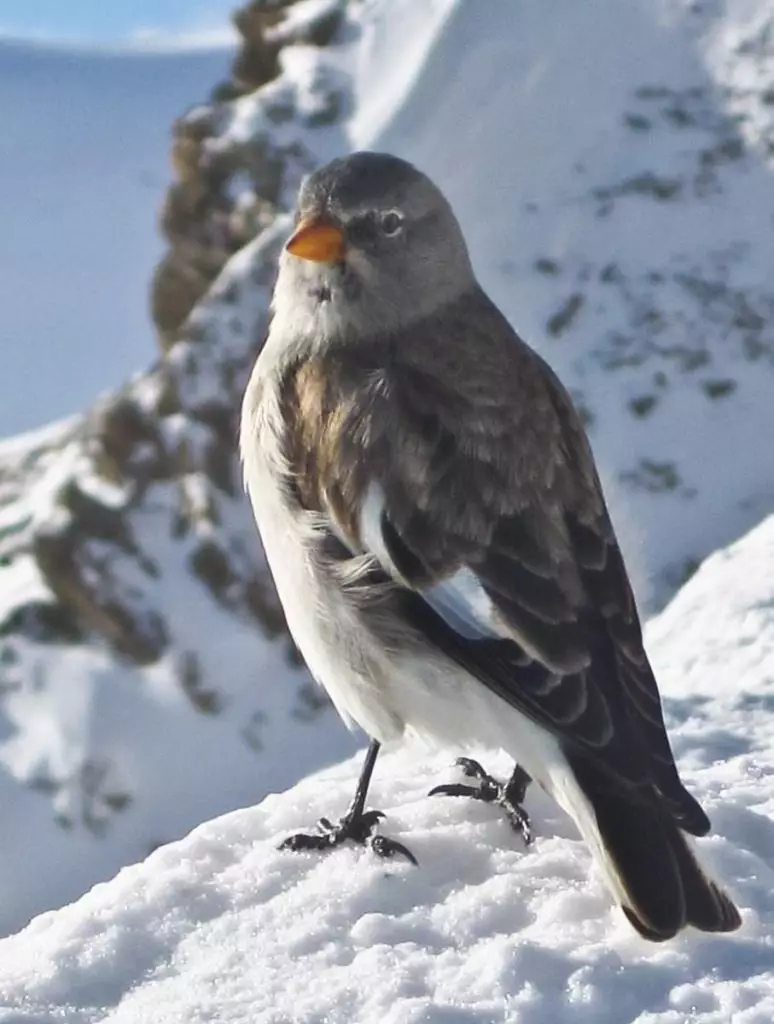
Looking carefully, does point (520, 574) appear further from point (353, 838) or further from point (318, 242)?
point (318, 242)

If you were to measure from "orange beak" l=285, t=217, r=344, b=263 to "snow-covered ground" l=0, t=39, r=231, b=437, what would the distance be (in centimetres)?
975

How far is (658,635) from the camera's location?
439 centimetres

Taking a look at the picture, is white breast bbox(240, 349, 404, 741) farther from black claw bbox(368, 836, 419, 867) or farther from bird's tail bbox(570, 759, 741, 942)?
bird's tail bbox(570, 759, 741, 942)

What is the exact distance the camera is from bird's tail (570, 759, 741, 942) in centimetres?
233

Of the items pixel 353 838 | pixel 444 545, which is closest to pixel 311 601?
pixel 444 545

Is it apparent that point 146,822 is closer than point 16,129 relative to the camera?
Yes

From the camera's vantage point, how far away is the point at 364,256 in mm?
3291

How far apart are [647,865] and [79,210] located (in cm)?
1451

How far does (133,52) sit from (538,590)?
17.0m

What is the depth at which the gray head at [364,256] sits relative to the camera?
322 centimetres

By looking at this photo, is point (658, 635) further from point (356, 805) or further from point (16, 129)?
point (16, 129)

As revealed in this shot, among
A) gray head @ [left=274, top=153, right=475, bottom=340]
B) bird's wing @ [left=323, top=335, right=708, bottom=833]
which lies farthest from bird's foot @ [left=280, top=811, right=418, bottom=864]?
gray head @ [left=274, top=153, right=475, bottom=340]

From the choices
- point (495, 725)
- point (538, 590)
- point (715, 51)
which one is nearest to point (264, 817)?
point (495, 725)

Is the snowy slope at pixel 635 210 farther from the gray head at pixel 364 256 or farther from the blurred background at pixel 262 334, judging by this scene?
the gray head at pixel 364 256
